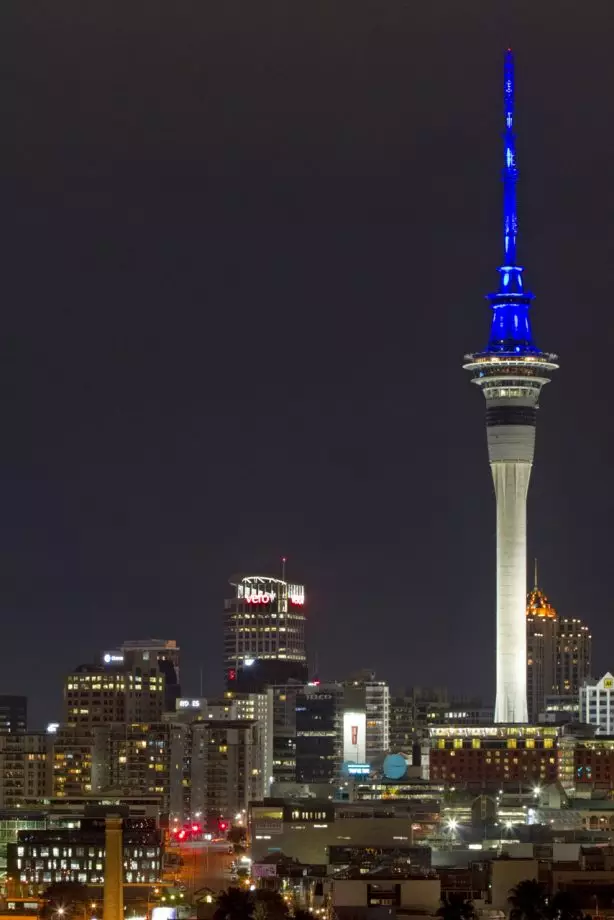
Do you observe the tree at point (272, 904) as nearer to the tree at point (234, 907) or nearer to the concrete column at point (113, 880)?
the tree at point (234, 907)

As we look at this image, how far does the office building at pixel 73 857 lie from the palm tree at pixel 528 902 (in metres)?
41.9

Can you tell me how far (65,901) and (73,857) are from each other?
26.2 m

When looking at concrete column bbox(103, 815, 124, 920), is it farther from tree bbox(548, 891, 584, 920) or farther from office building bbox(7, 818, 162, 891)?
office building bbox(7, 818, 162, 891)

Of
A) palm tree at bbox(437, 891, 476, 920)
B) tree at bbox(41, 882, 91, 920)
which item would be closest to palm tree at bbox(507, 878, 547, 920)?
palm tree at bbox(437, 891, 476, 920)

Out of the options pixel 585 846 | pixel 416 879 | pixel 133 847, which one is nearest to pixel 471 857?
pixel 585 846

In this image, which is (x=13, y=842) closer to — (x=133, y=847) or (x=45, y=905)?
(x=133, y=847)

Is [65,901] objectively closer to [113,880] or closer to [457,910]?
[113,880]

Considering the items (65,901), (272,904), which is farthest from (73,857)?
(272,904)

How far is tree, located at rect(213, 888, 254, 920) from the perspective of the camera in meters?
143

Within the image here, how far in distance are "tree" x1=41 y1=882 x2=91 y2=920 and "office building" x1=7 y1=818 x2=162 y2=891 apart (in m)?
9.44

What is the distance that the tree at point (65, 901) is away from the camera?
15675cm

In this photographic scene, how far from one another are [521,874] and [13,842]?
4751 cm

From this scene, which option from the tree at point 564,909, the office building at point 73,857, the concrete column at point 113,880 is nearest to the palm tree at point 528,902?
the tree at point 564,909

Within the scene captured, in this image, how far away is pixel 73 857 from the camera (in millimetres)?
188750
